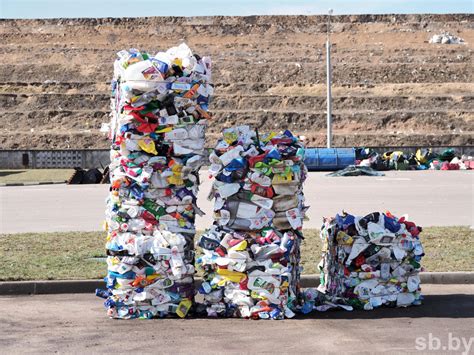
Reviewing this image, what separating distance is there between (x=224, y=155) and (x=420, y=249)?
228 cm

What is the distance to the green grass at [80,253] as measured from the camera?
1322 cm

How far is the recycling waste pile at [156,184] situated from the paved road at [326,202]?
24.9 ft

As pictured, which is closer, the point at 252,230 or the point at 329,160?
the point at 252,230

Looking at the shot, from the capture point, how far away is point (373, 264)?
11312 millimetres

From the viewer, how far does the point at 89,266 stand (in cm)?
1370

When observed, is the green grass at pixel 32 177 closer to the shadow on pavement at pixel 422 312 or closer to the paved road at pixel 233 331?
the paved road at pixel 233 331

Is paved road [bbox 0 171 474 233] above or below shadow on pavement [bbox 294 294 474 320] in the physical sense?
above

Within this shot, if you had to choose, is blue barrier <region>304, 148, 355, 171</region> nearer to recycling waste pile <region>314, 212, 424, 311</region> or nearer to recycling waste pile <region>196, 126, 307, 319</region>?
recycling waste pile <region>314, 212, 424, 311</region>

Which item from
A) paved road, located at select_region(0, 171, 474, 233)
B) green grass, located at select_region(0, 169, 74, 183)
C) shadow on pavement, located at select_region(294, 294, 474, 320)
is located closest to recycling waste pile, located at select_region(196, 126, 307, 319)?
shadow on pavement, located at select_region(294, 294, 474, 320)

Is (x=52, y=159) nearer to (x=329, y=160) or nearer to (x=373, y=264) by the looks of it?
(x=329, y=160)

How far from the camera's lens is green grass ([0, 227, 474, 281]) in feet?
43.4

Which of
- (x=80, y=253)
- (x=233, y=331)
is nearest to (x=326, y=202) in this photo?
(x=80, y=253)

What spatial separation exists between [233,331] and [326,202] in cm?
1449

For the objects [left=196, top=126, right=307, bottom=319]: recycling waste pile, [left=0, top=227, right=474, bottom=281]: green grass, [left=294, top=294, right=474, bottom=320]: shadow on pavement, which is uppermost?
[left=196, top=126, right=307, bottom=319]: recycling waste pile
